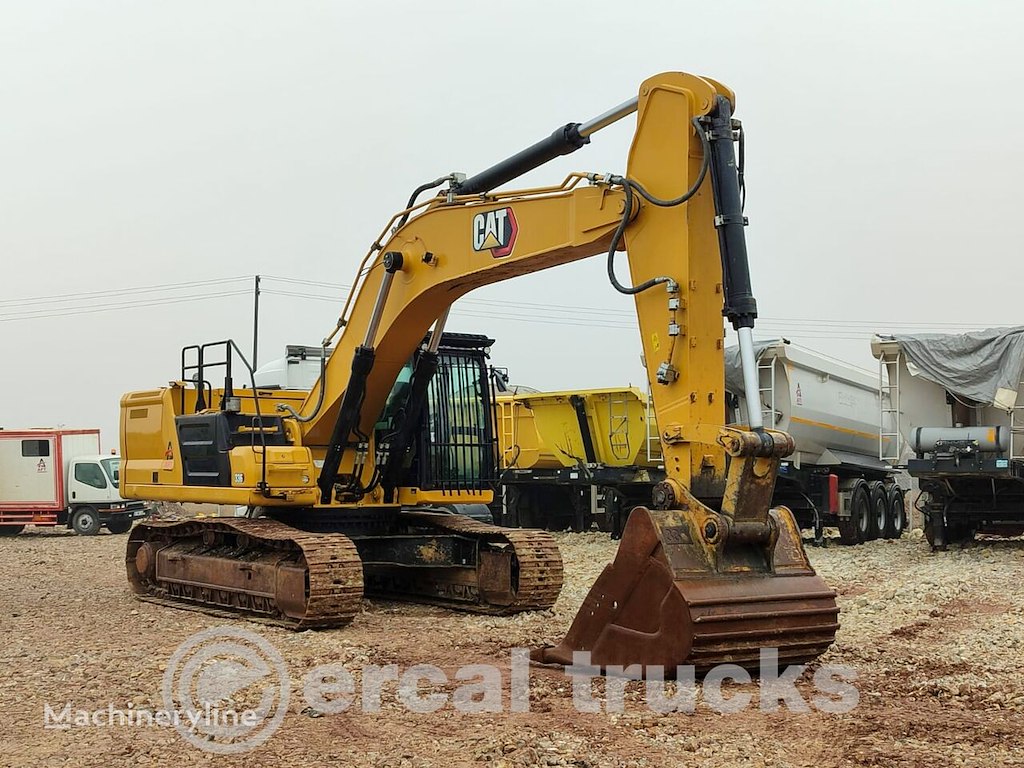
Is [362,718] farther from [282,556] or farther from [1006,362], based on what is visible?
[1006,362]

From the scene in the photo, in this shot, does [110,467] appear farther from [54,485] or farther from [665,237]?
[665,237]

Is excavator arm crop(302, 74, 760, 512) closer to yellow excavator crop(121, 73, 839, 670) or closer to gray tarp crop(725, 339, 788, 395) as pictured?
yellow excavator crop(121, 73, 839, 670)

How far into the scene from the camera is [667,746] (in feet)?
18.3

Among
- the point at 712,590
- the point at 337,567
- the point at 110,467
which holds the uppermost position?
the point at 110,467

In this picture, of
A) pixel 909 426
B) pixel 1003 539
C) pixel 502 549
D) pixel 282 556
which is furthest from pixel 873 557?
pixel 282 556

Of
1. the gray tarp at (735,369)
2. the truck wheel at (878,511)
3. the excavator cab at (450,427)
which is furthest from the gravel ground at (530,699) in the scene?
the truck wheel at (878,511)

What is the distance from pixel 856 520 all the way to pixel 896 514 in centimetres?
233

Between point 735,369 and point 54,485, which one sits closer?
point 735,369

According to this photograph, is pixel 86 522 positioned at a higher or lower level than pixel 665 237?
lower

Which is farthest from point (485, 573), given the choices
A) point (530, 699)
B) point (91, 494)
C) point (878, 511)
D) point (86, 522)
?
point (86, 522)

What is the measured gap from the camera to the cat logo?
9023 millimetres

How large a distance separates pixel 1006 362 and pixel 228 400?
35.1 feet

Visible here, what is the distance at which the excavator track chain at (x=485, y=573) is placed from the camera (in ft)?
33.7

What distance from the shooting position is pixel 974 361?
54.5 ft
